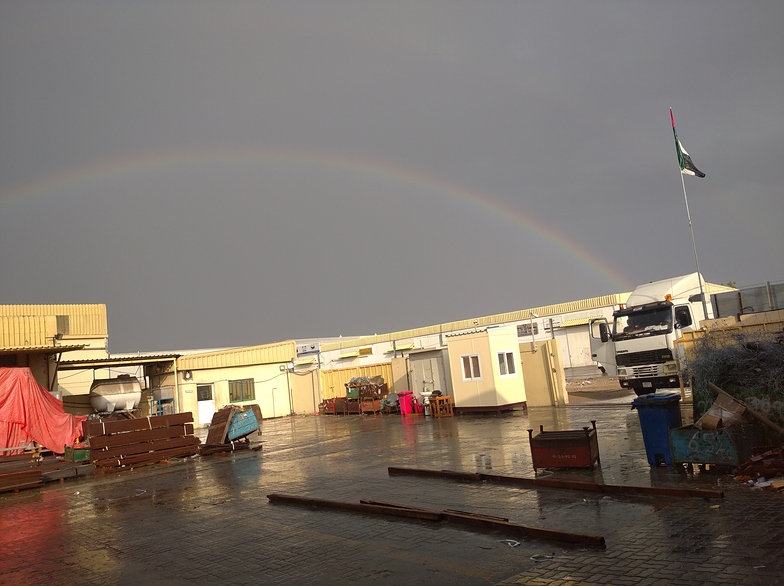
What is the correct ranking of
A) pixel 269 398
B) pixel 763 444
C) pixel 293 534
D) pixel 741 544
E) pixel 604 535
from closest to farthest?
1. pixel 741 544
2. pixel 604 535
3. pixel 293 534
4. pixel 763 444
5. pixel 269 398

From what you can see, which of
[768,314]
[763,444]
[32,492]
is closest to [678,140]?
[768,314]

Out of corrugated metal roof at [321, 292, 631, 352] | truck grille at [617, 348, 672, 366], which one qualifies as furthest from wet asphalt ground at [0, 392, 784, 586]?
corrugated metal roof at [321, 292, 631, 352]

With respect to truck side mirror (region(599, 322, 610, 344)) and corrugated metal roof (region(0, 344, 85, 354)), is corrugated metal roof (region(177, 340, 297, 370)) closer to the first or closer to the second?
corrugated metal roof (region(0, 344, 85, 354))

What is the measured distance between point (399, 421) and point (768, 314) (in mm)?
14494

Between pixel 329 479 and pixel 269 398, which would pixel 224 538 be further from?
pixel 269 398

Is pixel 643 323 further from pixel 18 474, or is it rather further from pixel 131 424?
pixel 18 474

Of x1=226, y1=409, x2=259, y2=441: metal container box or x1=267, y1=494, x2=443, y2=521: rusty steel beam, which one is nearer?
x1=267, y1=494, x2=443, y2=521: rusty steel beam

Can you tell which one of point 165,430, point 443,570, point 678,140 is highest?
point 678,140

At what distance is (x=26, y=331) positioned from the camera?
30.9m

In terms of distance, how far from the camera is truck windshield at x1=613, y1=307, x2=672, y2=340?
810 inches

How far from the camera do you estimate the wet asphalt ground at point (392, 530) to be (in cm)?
591

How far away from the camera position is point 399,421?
25922 millimetres

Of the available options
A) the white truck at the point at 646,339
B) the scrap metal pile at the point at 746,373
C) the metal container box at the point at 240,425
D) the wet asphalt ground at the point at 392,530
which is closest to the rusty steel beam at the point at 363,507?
the wet asphalt ground at the point at 392,530

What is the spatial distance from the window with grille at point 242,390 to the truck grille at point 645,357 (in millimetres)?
22950
